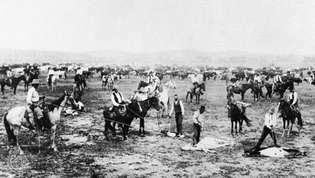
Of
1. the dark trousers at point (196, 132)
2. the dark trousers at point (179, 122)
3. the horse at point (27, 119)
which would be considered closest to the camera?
the horse at point (27, 119)

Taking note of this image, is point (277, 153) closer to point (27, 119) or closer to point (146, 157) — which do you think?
point (146, 157)

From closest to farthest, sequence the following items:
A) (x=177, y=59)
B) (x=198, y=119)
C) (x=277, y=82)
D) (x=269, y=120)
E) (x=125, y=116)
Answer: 1. (x=269, y=120)
2. (x=198, y=119)
3. (x=125, y=116)
4. (x=277, y=82)
5. (x=177, y=59)

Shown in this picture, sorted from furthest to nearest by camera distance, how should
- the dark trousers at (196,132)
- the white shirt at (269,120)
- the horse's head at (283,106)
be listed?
the horse's head at (283,106), the dark trousers at (196,132), the white shirt at (269,120)

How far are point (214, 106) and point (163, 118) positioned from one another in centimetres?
605

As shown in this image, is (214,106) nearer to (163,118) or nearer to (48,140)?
(163,118)

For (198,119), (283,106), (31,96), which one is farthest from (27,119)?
(283,106)

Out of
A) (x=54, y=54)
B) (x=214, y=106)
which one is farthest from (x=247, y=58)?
(x=214, y=106)

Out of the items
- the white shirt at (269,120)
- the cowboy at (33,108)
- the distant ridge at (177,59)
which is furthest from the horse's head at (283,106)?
the distant ridge at (177,59)

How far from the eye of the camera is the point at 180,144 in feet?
45.8

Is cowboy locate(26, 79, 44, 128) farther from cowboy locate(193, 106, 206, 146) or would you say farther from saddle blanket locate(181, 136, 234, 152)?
cowboy locate(193, 106, 206, 146)

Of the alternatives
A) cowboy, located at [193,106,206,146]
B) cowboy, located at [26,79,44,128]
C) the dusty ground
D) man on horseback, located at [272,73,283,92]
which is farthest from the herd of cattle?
cowboy, located at [193,106,206,146]

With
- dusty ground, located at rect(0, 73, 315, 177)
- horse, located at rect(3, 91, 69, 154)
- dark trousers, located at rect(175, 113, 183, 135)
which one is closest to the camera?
dusty ground, located at rect(0, 73, 315, 177)

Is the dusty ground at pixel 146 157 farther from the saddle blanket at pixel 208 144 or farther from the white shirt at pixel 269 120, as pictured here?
the white shirt at pixel 269 120

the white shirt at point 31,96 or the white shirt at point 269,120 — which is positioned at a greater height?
the white shirt at point 31,96
